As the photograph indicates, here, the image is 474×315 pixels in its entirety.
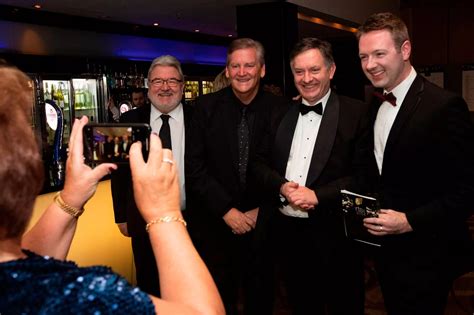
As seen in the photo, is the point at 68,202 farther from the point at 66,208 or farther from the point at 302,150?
the point at 302,150

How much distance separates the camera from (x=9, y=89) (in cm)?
95

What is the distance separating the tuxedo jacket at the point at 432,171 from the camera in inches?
82.4

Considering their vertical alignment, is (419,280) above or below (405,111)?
below

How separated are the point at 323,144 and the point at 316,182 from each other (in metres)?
0.20

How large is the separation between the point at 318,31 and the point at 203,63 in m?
2.74

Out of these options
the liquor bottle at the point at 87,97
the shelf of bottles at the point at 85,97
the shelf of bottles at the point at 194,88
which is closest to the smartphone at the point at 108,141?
the shelf of bottles at the point at 85,97

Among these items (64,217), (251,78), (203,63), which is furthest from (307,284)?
(203,63)

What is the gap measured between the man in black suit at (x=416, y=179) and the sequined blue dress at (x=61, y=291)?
155 centimetres

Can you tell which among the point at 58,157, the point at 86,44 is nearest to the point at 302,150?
the point at 58,157

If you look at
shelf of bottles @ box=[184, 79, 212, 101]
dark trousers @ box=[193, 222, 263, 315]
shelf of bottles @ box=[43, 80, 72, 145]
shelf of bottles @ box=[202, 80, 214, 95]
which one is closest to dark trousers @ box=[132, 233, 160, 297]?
dark trousers @ box=[193, 222, 263, 315]

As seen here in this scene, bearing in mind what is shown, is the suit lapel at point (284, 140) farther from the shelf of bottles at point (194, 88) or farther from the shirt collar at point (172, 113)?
the shelf of bottles at point (194, 88)

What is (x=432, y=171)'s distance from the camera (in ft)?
7.06

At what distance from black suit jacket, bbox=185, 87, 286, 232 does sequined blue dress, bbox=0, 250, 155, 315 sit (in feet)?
6.50

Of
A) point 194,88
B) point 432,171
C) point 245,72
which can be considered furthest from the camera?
point 194,88
